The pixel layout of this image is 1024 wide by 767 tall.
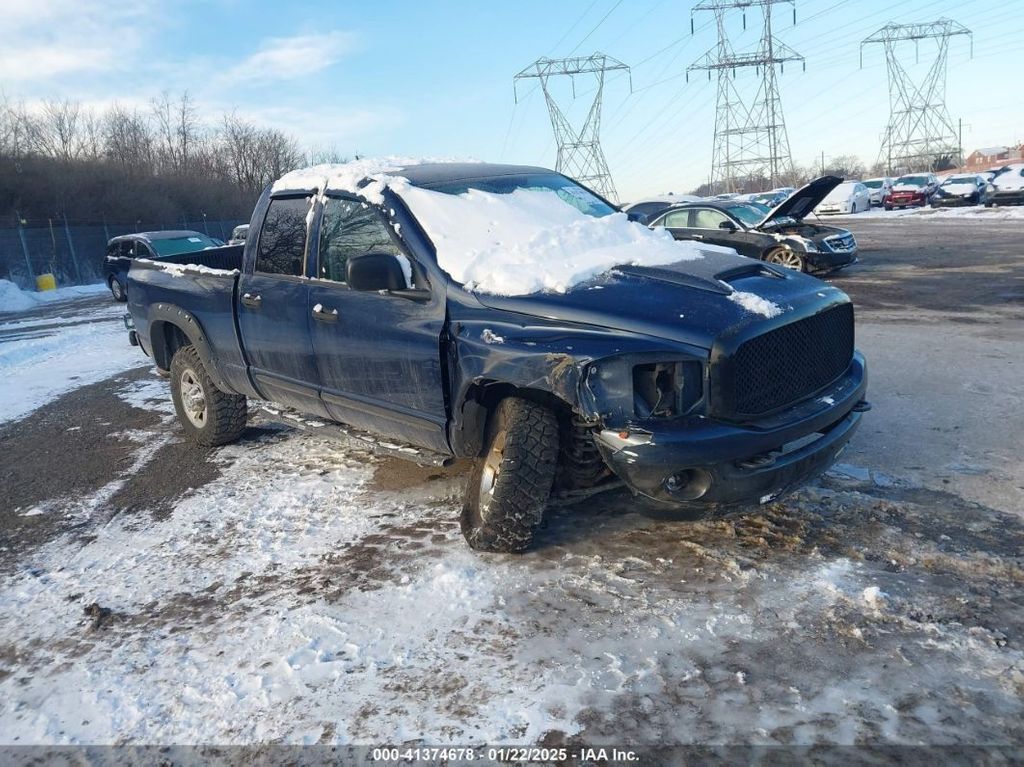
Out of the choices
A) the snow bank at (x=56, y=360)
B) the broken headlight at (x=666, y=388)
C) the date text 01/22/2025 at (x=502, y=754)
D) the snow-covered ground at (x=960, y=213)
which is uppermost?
the broken headlight at (x=666, y=388)

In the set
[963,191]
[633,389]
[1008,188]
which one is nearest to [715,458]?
[633,389]

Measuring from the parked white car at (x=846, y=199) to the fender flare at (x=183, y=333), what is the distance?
120 feet

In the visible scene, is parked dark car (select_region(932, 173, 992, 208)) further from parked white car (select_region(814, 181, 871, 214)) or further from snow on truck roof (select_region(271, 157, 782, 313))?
snow on truck roof (select_region(271, 157, 782, 313))

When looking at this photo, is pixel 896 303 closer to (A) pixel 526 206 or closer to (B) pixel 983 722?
(A) pixel 526 206

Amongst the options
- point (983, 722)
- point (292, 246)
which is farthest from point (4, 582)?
point (983, 722)

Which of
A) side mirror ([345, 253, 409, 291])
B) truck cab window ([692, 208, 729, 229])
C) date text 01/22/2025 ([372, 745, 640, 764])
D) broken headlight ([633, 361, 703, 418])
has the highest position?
side mirror ([345, 253, 409, 291])

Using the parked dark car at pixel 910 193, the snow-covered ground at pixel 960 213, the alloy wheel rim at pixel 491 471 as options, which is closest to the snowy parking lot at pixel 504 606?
the alloy wheel rim at pixel 491 471

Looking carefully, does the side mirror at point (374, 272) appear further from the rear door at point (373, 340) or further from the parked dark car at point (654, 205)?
the parked dark car at point (654, 205)

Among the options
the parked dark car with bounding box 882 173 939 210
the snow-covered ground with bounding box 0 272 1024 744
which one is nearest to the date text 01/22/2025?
the snow-covered ground with bounding box 0 272 1024 744

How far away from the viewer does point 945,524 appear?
379 centimetres

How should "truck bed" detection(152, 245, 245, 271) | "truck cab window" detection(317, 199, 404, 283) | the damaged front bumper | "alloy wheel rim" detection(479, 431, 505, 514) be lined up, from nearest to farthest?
the damaged front bumper, "alloy wheel rim" detection(479, 431, 505, 514), "truck cab window" detection(317, 199, 404, 283), "truck bed" detection(152, 245, 245, 271)

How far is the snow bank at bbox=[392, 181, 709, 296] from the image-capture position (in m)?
3.73

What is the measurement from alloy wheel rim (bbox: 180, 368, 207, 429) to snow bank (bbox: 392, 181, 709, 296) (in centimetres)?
269

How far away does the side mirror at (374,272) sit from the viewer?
12.6ft
